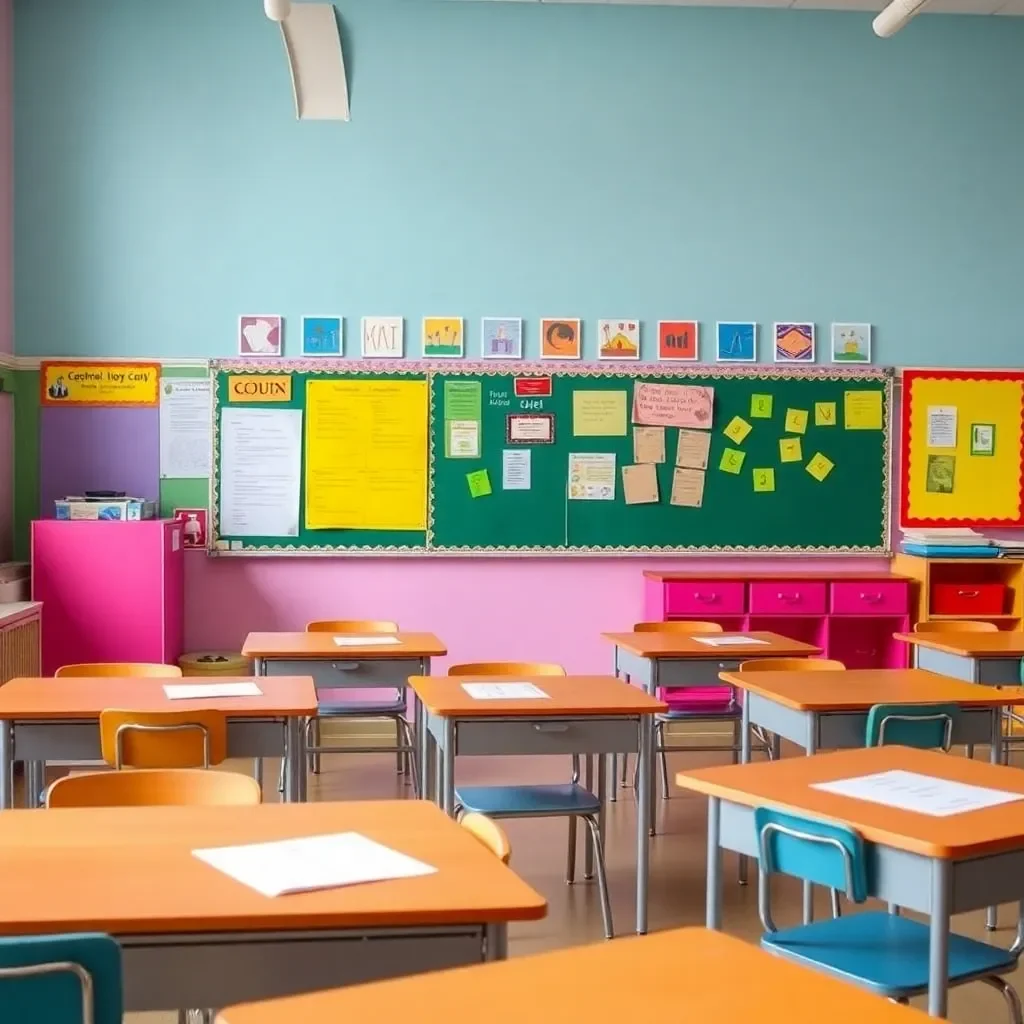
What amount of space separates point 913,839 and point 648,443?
4.80m

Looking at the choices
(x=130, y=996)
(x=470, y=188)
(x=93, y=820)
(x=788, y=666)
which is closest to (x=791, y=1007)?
(x=130, y=996)

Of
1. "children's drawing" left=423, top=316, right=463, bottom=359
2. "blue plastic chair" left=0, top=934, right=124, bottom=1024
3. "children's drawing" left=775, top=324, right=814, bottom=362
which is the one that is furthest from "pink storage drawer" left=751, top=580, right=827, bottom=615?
"blue plastic chair" left=0, top=934, right=124, bottom=1024

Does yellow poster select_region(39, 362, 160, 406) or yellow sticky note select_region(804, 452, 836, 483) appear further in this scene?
yellow sticky note select_region(804, 452, 836, 483)

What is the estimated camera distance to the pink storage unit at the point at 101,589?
6.25 metres

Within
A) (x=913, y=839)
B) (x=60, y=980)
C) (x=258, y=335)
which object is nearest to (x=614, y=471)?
(x=258, y=335)

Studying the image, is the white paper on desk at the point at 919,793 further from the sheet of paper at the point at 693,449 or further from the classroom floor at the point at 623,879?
the sheet of paper at the point at 693,449

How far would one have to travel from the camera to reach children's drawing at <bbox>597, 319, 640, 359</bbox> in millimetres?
6969

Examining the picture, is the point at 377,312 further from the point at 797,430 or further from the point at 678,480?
the point at 797,430

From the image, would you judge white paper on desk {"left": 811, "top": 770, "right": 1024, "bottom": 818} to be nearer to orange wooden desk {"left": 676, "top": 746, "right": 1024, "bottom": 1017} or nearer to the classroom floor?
orange wooden desk {"left": 676, "top": 746, "right": 1024, "bottom": 1017}

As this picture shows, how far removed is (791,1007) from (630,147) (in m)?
6.13

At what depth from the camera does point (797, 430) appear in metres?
7.06

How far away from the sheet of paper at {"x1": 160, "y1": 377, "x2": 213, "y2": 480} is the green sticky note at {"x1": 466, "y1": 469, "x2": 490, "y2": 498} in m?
1.37

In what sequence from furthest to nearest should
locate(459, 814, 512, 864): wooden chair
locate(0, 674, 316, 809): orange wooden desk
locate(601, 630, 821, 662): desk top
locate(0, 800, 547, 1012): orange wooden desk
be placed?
1. locate(601, 630, 821, 662): desk top
2. locate(0, 674, 316, 809): orange wooden desk
3. locate(459, 814, 512, 864): wooden chair
4. locate(0, 800, 547, 1012): orange wooden desk

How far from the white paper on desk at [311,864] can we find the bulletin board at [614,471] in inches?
182
